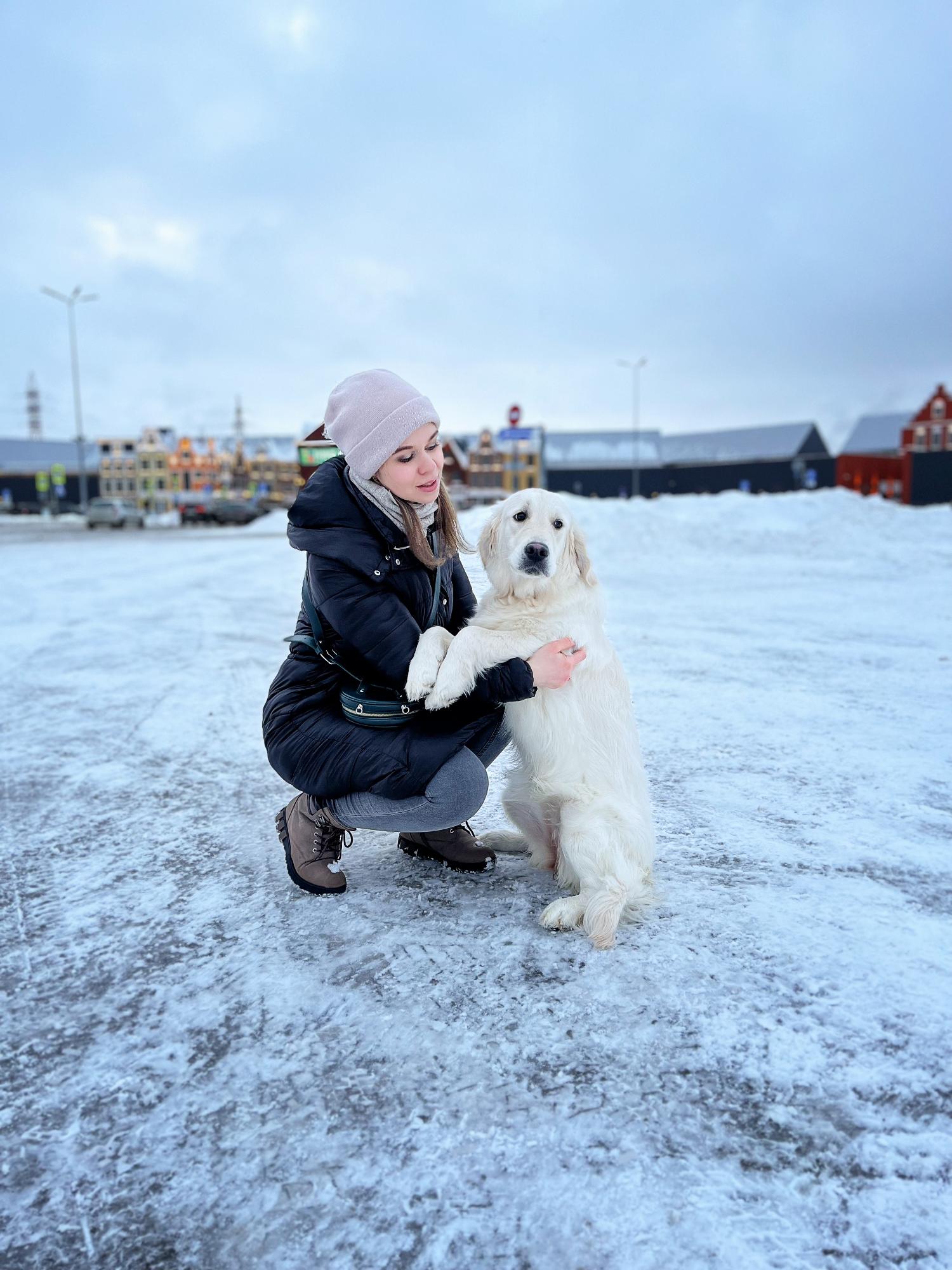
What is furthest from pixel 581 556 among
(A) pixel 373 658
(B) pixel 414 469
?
(A) pixel 373 658

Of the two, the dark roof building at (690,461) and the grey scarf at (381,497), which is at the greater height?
the dark roof building at (690,461)

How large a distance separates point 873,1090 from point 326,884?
1.61 m

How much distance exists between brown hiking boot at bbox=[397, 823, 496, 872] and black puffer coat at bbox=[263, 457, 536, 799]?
41 centimetres

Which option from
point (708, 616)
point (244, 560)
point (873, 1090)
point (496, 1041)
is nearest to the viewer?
point (873, 1090)

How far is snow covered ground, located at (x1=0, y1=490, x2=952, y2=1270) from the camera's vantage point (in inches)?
54.0

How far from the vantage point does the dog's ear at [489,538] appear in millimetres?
2832

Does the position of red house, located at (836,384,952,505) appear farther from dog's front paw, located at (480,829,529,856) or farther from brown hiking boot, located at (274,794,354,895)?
brown hiking boot, located at (274,794,354,895)

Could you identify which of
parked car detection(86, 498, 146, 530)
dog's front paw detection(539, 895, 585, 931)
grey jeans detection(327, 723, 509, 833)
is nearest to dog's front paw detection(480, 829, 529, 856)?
grey jeans detection(327, 723, 509, 833)

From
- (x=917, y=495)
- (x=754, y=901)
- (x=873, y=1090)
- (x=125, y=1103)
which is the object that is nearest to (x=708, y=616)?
(x=754, y=901)

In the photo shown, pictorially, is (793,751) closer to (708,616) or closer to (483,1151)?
(483,1151)

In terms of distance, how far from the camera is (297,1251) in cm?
132

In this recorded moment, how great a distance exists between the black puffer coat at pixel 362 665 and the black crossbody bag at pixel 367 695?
0.02m

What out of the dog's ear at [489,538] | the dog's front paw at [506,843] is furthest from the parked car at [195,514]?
the dog's front paw at [506,843]

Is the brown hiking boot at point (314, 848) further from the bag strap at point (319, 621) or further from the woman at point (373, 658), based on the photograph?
the bag strap at point (319, 621)
